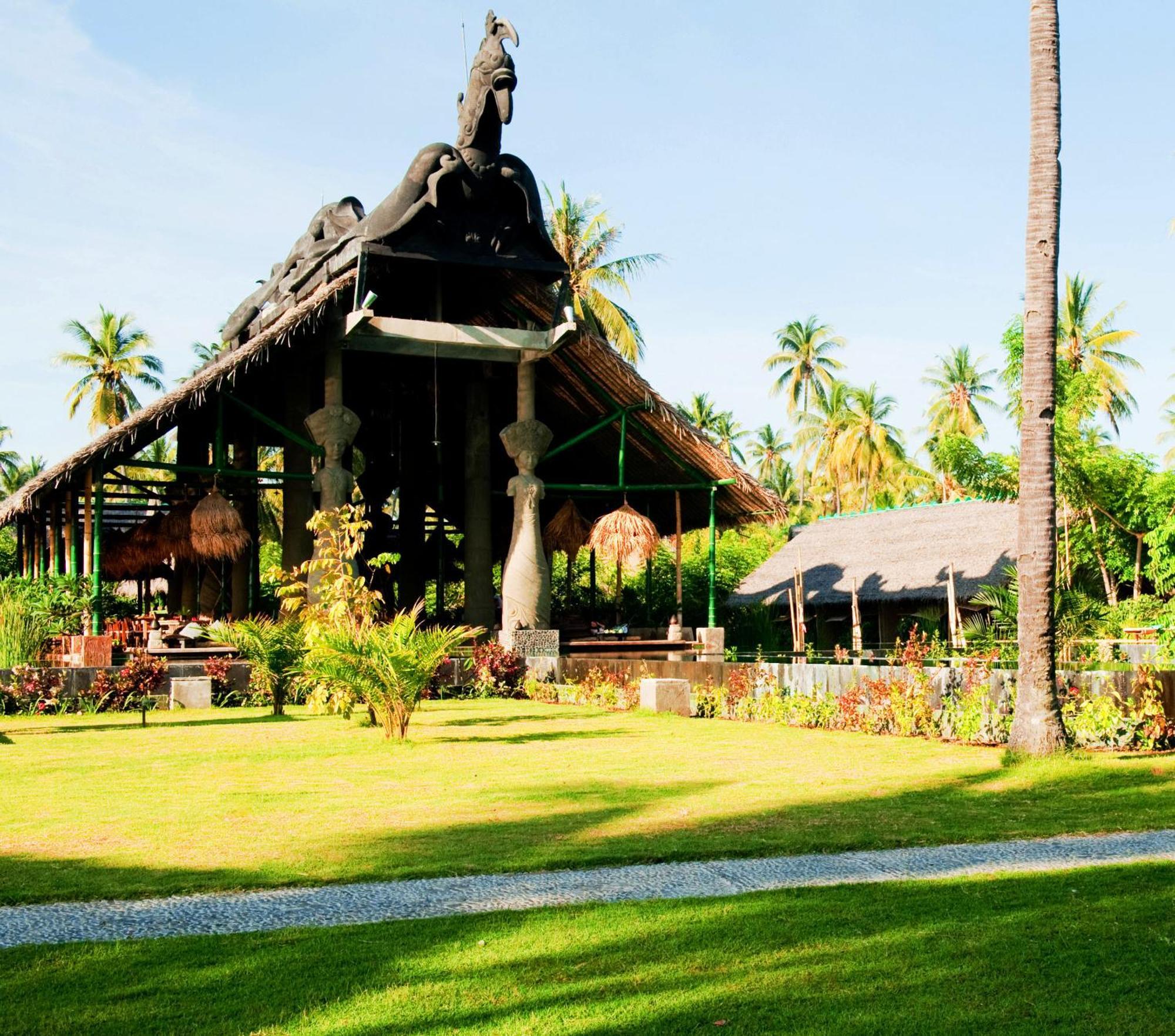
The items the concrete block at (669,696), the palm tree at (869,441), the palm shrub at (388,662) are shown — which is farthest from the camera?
the palm tree at (869,441)

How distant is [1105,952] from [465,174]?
19489 mm

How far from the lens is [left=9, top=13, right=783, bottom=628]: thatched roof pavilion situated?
2144cm

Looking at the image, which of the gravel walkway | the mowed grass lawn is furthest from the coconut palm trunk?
the gravel walkway

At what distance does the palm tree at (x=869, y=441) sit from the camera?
5997 cm

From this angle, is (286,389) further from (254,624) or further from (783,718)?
(783,718)

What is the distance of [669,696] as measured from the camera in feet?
56.7

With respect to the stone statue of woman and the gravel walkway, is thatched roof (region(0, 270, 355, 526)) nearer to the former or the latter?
the stone statue of woman

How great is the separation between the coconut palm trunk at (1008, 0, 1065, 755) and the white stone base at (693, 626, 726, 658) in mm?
12073

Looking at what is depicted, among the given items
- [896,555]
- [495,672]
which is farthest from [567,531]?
[896,555]

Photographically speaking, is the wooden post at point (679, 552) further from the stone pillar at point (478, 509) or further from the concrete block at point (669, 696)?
the concrete block at point (669, 696)

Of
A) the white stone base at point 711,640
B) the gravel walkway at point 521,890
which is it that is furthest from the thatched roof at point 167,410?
the gravel walkway at point 521,890

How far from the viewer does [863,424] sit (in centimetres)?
6156

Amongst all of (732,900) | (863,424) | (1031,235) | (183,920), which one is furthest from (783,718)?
(863,424)

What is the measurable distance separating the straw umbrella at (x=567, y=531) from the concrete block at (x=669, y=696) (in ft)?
28.4
